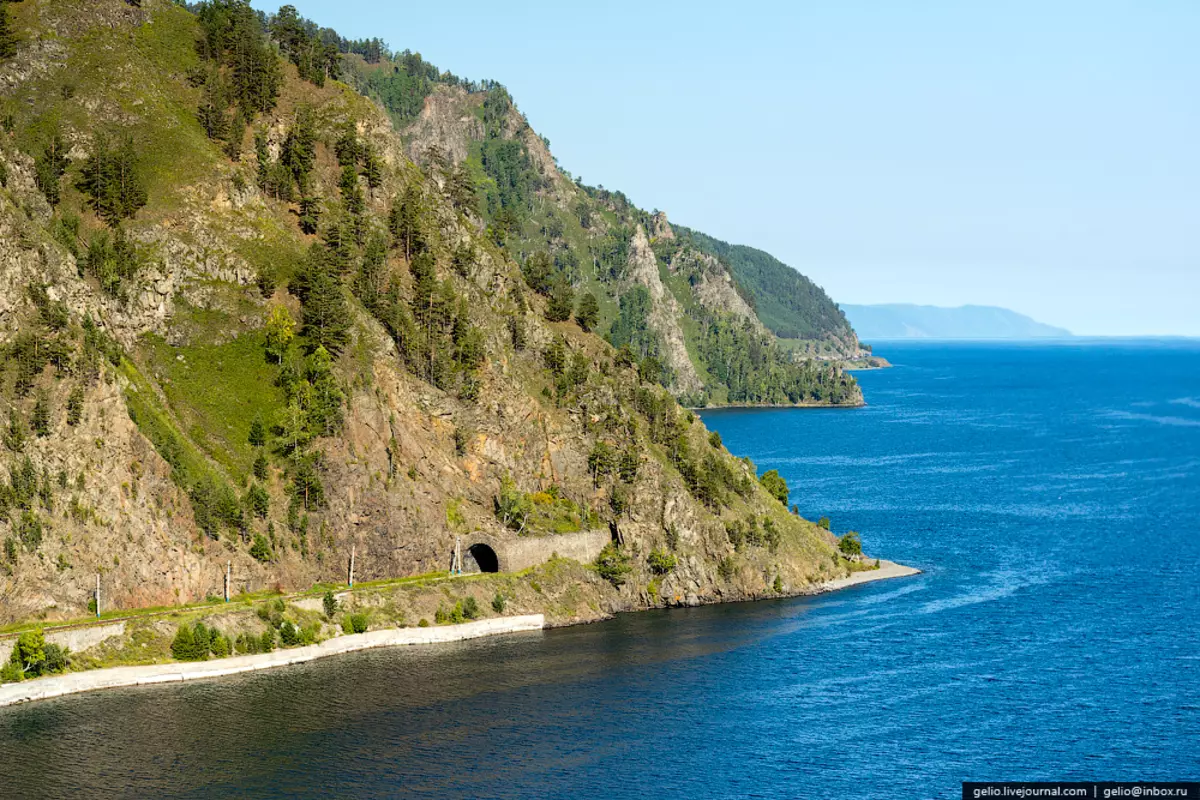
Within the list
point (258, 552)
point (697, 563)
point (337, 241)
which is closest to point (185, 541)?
point (258, 552)

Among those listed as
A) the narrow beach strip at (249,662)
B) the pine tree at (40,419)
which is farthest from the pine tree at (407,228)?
the pine tree at (40,419)

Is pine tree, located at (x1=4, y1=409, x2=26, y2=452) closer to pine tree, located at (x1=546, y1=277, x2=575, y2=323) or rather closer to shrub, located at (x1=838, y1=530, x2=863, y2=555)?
pine tree, located at (x1=546, y1=277, x2=575, y2=323)

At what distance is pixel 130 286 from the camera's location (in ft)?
515

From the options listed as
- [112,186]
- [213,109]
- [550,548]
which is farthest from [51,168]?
[550,548]

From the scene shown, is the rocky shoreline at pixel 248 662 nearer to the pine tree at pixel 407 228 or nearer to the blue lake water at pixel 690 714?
the blue lake water at pixel 690 714

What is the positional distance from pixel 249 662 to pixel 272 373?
1645 inches

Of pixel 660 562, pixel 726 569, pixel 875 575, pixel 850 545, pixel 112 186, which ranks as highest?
pixel 112 186

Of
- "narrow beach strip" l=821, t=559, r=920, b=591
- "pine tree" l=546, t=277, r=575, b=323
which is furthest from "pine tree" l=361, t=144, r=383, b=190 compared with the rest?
"narrow beach strip" l=821, t=559, r=920, b=591

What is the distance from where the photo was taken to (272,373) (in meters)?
158

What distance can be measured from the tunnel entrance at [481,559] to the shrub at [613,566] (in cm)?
1311

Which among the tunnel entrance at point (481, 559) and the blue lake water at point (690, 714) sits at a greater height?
the tunnel entrance at point (481, 559)

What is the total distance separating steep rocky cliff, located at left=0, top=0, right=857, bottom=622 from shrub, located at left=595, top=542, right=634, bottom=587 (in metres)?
0.84

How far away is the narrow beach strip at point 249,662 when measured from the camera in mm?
118375

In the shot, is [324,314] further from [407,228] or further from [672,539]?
[672,539]
